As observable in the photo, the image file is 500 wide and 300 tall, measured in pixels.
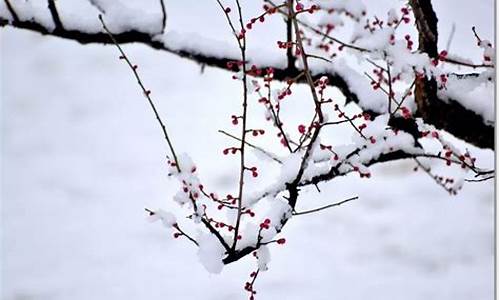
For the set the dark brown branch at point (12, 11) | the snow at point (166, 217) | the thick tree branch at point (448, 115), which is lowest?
the snow at point (166, 217)

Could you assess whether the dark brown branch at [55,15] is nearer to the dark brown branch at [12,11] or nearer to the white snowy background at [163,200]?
the dark brown branch at [12,11]

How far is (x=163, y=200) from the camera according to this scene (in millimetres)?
2336

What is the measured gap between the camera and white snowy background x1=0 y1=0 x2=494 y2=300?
1646 millimetres

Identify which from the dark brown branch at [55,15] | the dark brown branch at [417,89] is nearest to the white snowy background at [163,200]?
the dark brown branch at [417,89]

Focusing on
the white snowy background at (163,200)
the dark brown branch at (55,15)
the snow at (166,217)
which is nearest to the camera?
the snow at (166,217)

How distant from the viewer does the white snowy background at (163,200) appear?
1646mm

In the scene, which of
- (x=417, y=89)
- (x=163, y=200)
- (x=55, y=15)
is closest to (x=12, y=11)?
(x=55, y=15)

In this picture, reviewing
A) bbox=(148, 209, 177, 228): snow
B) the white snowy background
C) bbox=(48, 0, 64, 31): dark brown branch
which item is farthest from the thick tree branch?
bbox=(48, 0, 64, 31): dark brown branch

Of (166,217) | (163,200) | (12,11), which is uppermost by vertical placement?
(163,200)

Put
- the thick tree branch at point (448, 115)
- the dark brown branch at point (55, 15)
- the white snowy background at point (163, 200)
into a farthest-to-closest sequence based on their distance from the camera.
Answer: the white snowy background at point (163, 200), the dark brown branch at point (55, 15), the thick tree branch at point (448, 115)

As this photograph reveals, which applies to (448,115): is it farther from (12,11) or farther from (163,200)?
(163,200)

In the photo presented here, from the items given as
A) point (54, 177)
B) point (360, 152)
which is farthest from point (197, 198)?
point (54, 177)

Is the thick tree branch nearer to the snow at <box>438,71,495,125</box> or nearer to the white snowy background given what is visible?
the snow at <box>438,71,495,125</box>

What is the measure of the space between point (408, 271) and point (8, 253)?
1.34 metres
